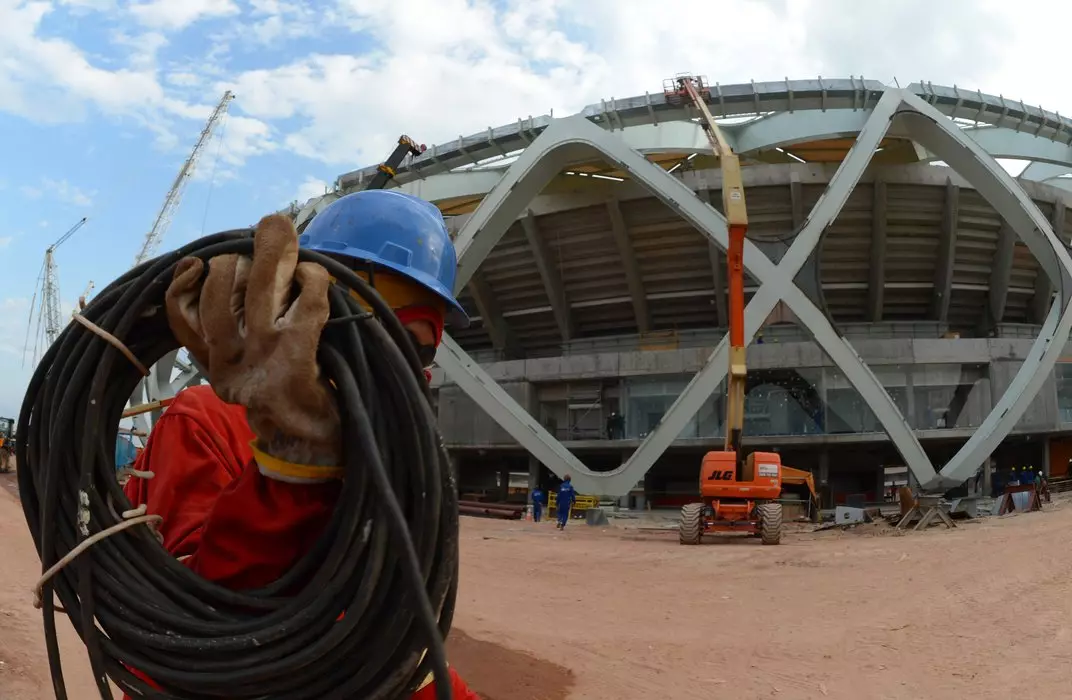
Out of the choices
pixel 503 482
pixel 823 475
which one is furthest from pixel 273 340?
pixel 503 482

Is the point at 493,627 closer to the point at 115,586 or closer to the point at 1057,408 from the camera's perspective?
the point at 115,586

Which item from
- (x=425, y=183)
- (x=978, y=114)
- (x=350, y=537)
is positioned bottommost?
(x=350, y=537)

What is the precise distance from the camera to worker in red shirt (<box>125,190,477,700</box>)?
43.5 inches

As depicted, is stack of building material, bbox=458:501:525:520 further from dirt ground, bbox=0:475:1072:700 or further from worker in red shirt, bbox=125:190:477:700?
worker in red shirt, bbox=125:190:477:700

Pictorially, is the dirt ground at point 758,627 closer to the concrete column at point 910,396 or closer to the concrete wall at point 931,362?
the concrete wall at point 931,362

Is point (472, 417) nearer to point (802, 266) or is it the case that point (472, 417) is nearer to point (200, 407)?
point (802, 266)

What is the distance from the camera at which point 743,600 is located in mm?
7332

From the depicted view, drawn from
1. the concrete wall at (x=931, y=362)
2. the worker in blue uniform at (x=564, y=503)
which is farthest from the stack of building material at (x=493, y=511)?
the worker in blue uniform at (x=564, y=503)

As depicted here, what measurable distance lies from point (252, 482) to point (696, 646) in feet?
16.4

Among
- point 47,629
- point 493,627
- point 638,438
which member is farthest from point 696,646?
point 638,438

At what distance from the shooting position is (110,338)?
1318mm

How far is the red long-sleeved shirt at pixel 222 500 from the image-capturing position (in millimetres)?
1212

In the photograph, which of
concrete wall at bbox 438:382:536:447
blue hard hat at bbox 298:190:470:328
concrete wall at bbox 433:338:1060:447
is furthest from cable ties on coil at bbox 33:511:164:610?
concrete wall at bbox 438:382:536:447

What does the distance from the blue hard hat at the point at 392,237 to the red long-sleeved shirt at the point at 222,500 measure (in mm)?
500
